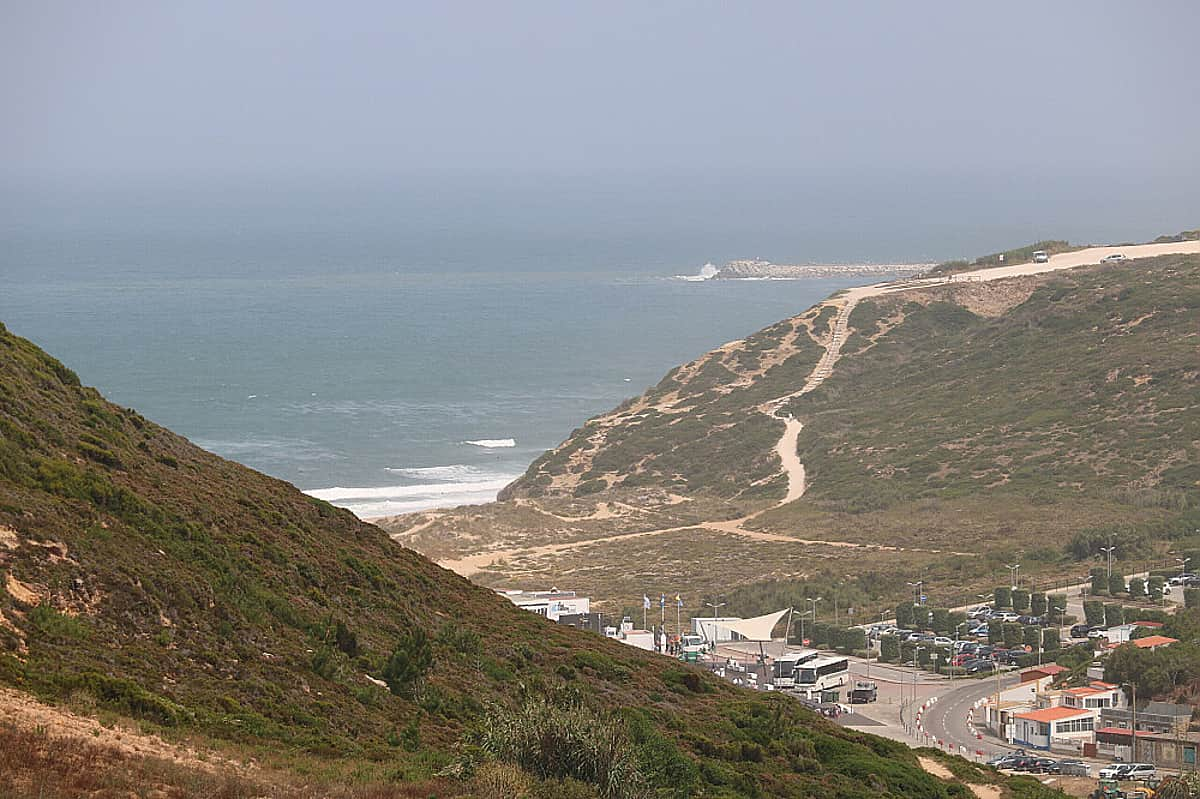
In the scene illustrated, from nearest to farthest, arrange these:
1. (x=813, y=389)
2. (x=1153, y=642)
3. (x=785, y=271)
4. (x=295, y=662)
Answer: (x=295, y=662) → (x=1153, y=642) → (x=813, y=389) → (x=785, y=271)

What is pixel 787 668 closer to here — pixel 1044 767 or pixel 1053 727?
pixel 1053 727

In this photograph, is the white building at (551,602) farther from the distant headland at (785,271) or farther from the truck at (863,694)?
the distant headland at (785,271)

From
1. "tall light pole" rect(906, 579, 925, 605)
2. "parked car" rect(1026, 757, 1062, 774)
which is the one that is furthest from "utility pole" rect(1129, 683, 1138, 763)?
"tall light pole" rect(906, 579, 925, 605)

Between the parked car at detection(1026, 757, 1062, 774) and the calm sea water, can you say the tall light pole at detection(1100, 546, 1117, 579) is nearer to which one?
the parked car at detection(1026, 757, 1062, 774)

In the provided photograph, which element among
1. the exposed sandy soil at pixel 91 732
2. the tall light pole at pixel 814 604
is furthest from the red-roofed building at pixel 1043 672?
the exposed sandy soil at pixel 91 732

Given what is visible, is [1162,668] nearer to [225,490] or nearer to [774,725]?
[774,725]

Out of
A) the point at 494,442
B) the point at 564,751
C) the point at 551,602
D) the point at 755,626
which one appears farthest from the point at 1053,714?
the point at 494,442

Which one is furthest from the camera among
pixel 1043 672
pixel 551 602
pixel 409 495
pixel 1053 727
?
pixel 409 495
